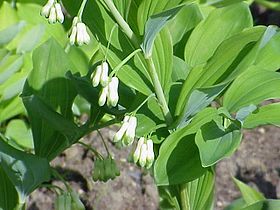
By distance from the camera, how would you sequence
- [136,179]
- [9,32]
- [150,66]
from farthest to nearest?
[136,179] → [9,32] → [150,66]

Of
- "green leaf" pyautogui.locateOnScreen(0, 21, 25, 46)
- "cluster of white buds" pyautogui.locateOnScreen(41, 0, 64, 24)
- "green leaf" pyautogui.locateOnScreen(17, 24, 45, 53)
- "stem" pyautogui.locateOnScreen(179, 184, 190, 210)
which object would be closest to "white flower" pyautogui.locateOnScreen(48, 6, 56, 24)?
"cluster of white buds" pyautogui.locateOnScreen(41, 0, 64, 24)

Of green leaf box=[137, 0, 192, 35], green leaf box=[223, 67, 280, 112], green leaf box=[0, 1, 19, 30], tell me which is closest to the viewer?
green leaf box=[137, 0, 192, 35]

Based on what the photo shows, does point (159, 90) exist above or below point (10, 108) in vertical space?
above

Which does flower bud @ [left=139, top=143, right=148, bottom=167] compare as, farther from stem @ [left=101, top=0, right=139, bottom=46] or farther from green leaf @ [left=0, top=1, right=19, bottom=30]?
green leaf @ [left=0, top=1, right=19, bottom=30]

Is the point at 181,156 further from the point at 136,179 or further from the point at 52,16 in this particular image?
the point at 136,179

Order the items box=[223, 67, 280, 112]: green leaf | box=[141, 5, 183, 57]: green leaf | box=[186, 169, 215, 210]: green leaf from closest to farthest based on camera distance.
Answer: box=[141, 5, 183, 57]: green leaf, box=[223, 67, 280, 112]: green leaf, box=[186, 169, 215, 210]: green leaf

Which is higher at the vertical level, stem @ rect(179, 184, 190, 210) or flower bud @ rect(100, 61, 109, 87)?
flower bud @ rect(100, 61, 109, 87)

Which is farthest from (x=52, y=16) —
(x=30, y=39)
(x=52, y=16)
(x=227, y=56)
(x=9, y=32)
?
(x=30, y=39)

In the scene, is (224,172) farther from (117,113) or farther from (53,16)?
(53,16)

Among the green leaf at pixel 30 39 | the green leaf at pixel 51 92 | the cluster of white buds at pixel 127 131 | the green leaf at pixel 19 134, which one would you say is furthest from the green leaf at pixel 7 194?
the green leaf at pixel 30 39
